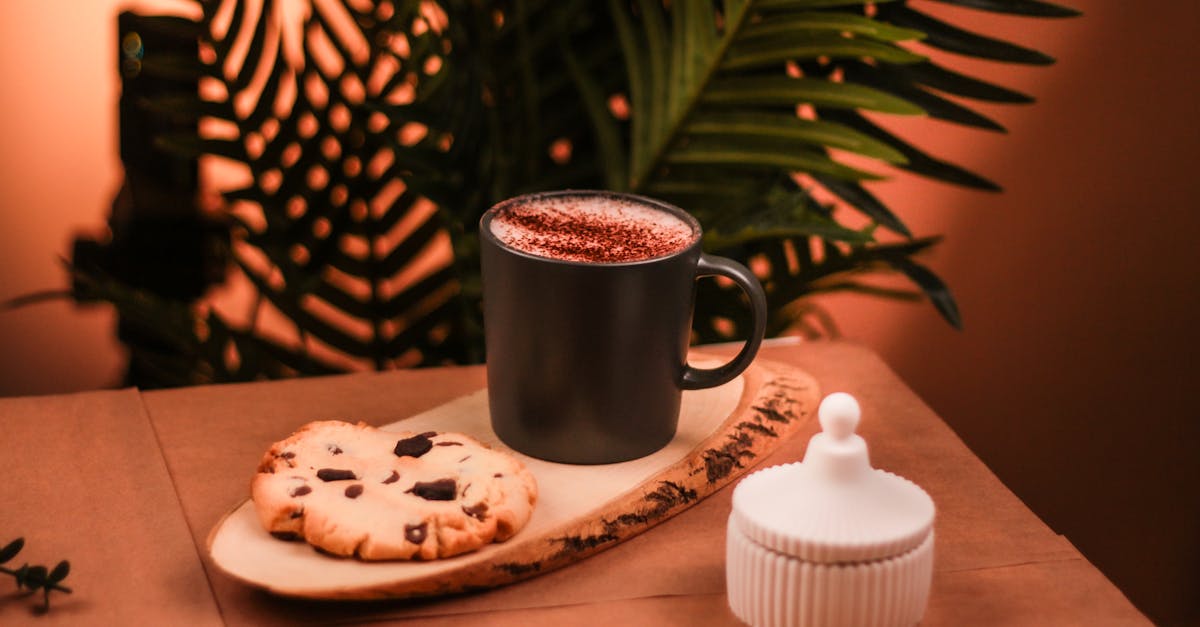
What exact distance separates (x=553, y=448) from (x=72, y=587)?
30cm

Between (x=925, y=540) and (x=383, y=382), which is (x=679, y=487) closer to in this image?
(x=925, y=540)

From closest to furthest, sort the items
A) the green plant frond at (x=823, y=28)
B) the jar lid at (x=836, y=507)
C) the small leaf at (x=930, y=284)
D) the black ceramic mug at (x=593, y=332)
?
the jar lid at (x=836, y=507) → the black ceramic mug at (x=593, y=332) → the green plant frond at (x=823, y=28) → the small leaf at (x=930, y=284)

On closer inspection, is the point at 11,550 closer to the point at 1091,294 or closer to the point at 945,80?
the point at 945,80

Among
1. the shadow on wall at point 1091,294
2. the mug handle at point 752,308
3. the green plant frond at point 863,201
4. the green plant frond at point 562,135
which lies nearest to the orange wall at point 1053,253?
the shadow on wall at point 1091,294

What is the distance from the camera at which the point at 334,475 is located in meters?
0.73

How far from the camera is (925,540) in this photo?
66 centimetres

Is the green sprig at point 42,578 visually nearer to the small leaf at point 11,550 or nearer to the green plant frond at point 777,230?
the small leaf at point 11,550

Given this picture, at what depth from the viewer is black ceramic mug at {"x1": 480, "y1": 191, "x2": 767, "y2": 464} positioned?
0.76 metres

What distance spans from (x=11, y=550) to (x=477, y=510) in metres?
0.26

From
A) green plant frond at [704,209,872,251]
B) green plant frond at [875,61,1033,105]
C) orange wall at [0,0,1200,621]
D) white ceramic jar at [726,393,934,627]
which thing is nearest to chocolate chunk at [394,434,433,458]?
white ceramic jar at [726,393,934,627]

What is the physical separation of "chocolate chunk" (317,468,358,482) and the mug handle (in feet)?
0.75

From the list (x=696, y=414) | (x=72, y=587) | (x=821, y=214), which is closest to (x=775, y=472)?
(x=696, y=414)

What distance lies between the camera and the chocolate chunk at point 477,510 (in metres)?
0.70

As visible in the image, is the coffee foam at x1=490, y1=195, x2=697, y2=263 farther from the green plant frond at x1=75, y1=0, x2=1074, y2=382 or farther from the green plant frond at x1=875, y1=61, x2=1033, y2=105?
the green plant frond at x1=875, y1=61, x2=1033, y2=105
